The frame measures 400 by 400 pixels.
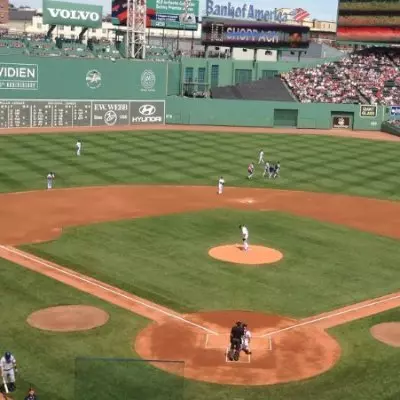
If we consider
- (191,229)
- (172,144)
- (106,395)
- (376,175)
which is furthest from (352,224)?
(172,144)

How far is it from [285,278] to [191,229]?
905 cm

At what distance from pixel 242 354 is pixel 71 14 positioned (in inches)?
2528

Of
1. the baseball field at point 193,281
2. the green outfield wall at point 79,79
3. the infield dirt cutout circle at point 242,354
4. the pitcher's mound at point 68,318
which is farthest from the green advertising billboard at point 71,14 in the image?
the infield dirt cutout circle at point 242,354

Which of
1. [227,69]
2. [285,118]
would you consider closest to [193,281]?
[285,118]

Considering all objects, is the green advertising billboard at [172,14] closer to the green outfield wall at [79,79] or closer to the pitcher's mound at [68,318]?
the green outfield wall at [79,79]

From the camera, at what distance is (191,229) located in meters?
35.1

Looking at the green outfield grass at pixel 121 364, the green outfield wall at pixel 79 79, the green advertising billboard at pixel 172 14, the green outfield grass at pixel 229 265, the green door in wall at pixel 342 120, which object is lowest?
the green outfield grass at pixel 121 364

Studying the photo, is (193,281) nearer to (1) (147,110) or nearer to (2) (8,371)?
(2) (8,371)

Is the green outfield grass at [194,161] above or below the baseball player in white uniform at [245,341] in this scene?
above

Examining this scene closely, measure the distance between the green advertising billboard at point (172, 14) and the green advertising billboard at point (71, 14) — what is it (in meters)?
8.04

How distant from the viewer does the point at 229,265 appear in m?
28.7

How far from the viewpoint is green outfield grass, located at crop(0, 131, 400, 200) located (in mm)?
49062

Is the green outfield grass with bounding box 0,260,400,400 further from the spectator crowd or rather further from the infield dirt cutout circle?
the spectator crowd

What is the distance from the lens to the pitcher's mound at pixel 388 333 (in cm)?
2141
